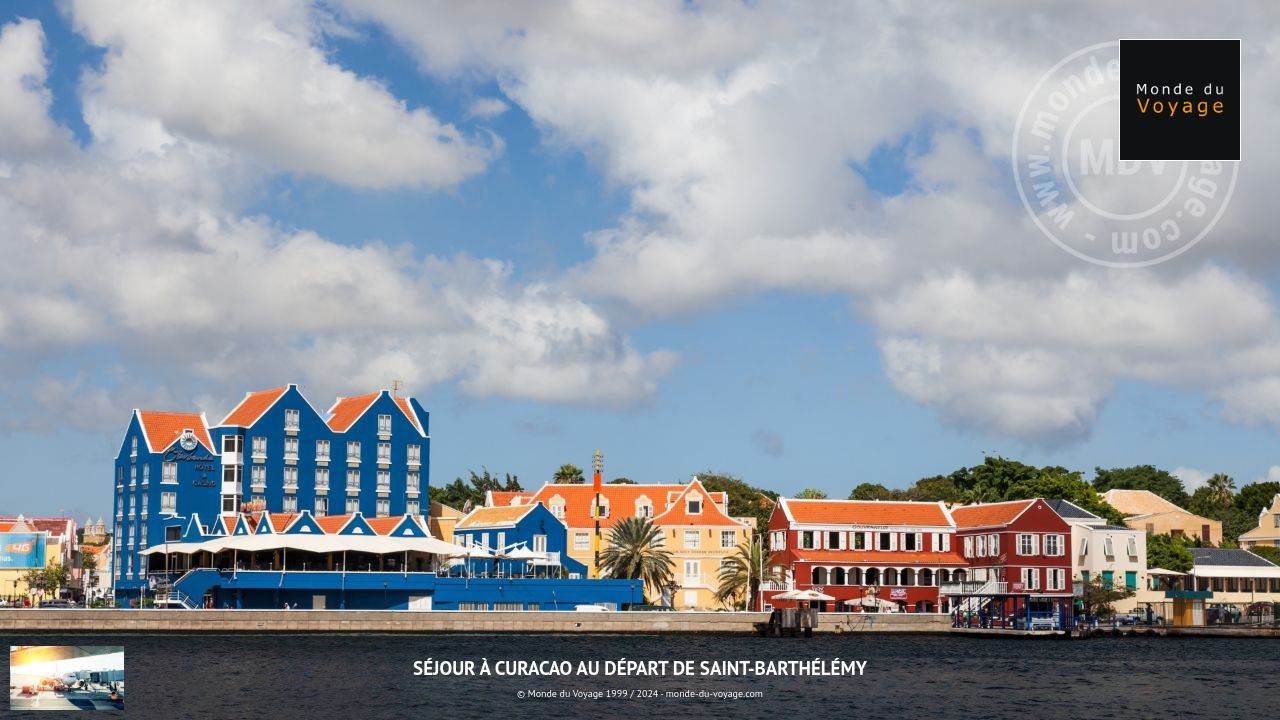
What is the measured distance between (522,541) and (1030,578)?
3773 cm

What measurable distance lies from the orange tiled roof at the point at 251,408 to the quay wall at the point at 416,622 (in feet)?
94.0

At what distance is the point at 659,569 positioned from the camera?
121 metres

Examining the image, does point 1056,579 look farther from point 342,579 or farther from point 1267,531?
point 1267,531

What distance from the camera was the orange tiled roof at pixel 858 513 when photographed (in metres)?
122

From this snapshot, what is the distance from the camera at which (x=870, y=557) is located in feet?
399

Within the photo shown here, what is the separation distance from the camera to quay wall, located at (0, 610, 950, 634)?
97688mm

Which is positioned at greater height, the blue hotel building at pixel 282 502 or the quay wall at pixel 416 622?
the blue hotel building at pixel 282 502

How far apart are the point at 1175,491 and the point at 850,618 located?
101 m

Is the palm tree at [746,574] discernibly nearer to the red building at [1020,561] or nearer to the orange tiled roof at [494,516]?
the red building at [1020,561]

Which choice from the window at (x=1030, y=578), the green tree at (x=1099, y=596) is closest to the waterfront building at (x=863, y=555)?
the window at (x=1030, y=578)

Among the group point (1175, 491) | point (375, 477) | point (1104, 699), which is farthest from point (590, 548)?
point (1175, 491)

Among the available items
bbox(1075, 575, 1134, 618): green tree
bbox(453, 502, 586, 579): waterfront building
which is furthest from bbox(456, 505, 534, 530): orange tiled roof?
bbox(1075, 575, 1134, 618): green tree

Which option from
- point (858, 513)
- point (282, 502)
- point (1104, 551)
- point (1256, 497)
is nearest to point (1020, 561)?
point (1104, 551)

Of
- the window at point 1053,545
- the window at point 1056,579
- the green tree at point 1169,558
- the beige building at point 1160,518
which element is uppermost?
the beige building at point 1160,518
